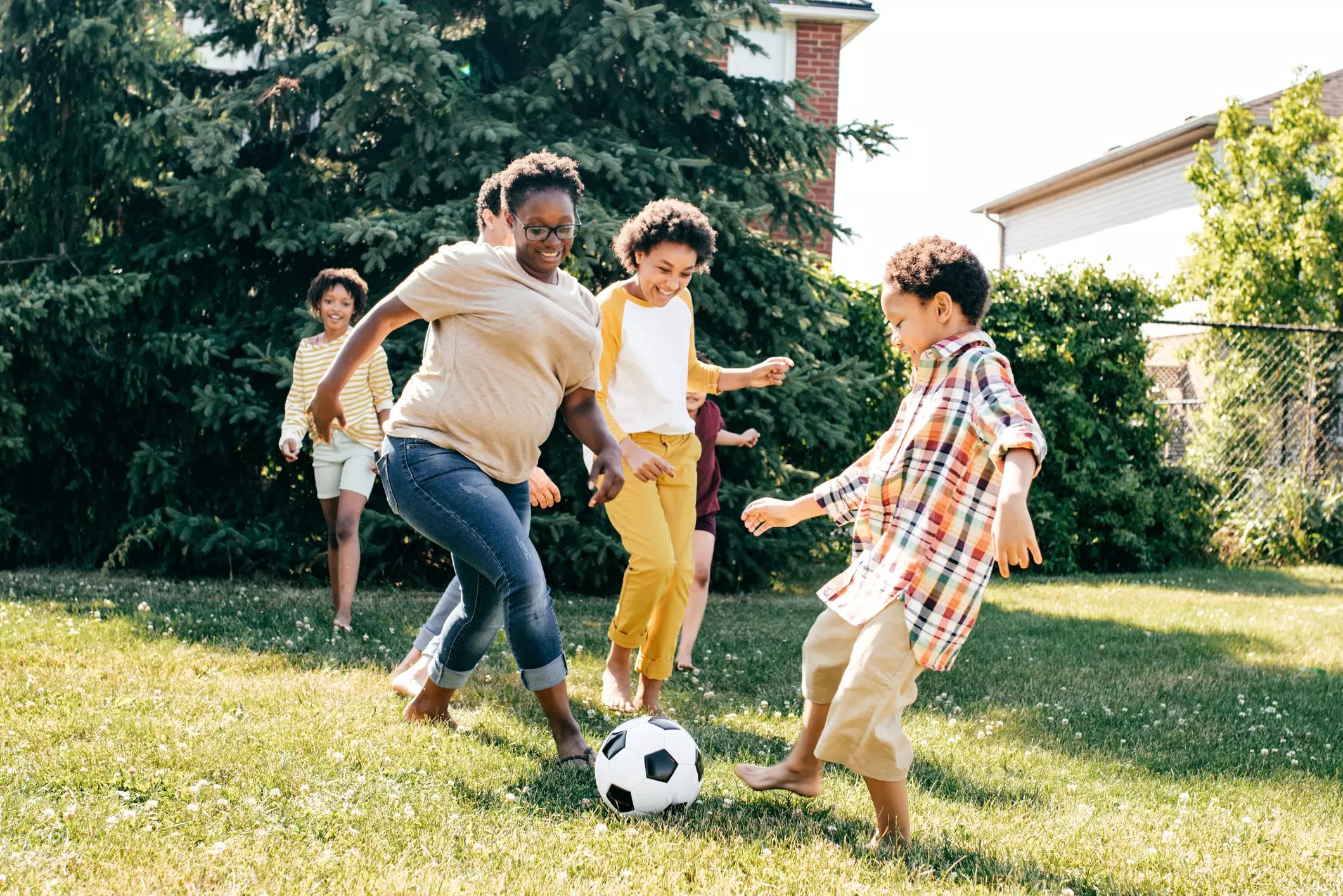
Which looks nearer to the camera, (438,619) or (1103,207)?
(438,619)

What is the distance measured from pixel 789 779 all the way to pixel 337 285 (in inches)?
173

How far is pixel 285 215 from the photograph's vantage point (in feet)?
30.7

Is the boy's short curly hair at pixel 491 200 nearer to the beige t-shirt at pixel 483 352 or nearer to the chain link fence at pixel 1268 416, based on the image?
the beige t-shirt at pixel 483 352

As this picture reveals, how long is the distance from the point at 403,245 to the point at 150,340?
2154 millimetres

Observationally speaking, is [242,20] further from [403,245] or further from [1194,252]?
[1194,252]

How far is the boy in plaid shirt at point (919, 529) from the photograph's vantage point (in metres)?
3.33

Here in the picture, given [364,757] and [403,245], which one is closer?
[364,757]

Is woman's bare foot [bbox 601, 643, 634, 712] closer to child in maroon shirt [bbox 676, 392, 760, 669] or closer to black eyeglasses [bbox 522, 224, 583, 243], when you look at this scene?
child in maroon shirt [bbox 676, 392, 760, 669]

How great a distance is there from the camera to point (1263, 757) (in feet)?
15.7

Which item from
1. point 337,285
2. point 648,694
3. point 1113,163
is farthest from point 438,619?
point 1113,163

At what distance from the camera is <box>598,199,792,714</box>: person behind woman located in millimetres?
4965

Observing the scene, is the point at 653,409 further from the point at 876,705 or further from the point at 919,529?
the point at 876,705

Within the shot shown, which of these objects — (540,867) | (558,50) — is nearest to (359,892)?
(540,867)

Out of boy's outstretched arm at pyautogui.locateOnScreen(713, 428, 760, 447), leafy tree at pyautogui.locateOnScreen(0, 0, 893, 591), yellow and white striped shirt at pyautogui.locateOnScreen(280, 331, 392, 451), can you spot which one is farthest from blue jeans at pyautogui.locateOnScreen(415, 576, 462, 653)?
leafy tree at pyautogui.locateOnScreen(0, 0, 893, 591)
